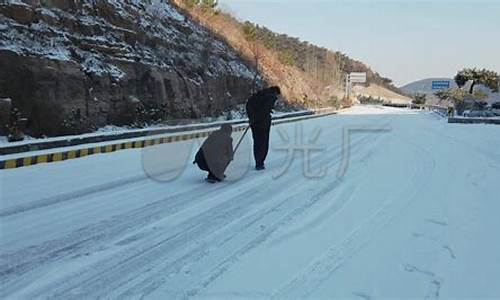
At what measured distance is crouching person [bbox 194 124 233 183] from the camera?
31.6 ft

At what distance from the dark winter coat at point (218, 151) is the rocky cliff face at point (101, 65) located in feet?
25.9

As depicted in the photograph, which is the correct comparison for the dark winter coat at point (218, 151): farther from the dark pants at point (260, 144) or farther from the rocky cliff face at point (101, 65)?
the rocky cliff face at point (101, 65)

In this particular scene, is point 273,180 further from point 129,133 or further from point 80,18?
point 80,18

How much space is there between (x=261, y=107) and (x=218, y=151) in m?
2.32

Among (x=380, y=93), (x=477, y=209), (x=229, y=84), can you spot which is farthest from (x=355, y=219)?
(x=380, y=93)

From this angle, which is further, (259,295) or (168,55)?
(168,55)

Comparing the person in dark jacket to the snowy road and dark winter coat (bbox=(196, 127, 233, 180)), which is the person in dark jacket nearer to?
the snowy road

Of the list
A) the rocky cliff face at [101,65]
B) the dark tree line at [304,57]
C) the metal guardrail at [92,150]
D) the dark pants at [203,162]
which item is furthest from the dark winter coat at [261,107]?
the dark tree line at [304,57]

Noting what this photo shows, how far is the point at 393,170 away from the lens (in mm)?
11156

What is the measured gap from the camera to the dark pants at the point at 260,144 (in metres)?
11.3

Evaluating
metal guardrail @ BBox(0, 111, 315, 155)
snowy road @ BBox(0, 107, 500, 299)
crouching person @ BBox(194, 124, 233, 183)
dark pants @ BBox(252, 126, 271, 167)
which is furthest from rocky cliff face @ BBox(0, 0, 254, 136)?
crouching person @ BBox(194, 124, 233, 183)

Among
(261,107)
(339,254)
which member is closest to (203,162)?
(261,107)

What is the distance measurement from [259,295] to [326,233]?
206 centimetres

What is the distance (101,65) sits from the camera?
1958cm
